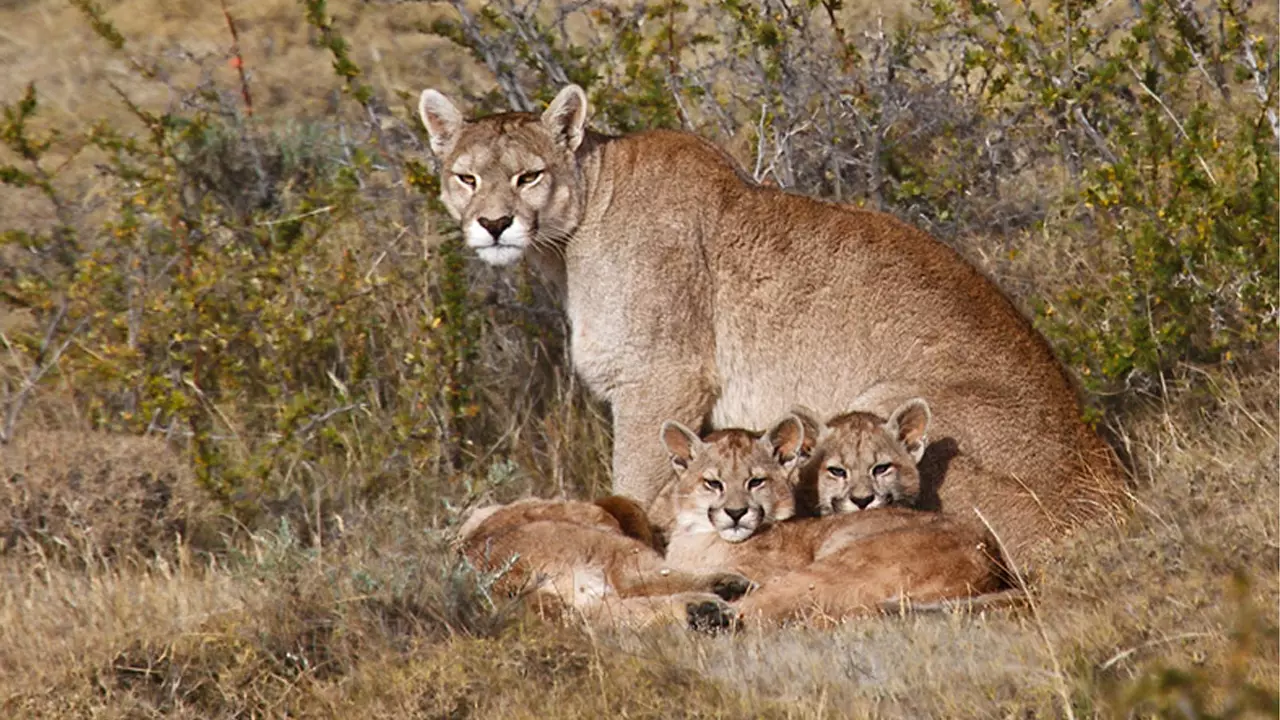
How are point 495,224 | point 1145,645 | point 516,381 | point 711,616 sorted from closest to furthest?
point 1145,645 → point 711,616 → point 495,224 → point 516,381

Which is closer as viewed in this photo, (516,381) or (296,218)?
(296,218)

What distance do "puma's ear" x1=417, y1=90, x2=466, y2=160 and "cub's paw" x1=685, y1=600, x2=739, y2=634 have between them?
10.4 ft

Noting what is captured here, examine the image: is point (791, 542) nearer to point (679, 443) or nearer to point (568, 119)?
point (679, 443)

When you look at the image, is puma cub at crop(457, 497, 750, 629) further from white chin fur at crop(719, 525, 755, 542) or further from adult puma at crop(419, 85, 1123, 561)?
adult puma at crop(419, 85, 1123, 561)

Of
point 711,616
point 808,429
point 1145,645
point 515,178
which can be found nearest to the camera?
point 1145,645

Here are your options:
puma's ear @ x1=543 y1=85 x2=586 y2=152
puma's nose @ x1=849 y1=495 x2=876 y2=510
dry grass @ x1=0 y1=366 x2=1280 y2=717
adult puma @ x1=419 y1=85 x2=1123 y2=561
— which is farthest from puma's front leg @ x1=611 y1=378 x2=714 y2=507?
dry grass @ x1=0 y1=366 x2=1280 y2=717

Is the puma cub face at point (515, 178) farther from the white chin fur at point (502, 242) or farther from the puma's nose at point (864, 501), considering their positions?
the puma's nose at point (864, 501)

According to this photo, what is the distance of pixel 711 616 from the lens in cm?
732

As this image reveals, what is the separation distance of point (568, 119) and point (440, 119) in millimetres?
682

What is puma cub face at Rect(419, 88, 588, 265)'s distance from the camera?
29.5ft

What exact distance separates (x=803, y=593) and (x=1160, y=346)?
3.02 m

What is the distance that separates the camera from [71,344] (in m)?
10.9

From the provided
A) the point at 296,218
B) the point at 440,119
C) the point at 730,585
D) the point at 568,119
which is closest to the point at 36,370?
the point at 296,218

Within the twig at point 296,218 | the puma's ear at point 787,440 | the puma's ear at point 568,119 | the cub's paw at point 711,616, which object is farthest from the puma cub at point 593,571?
the twig at point 296,218
